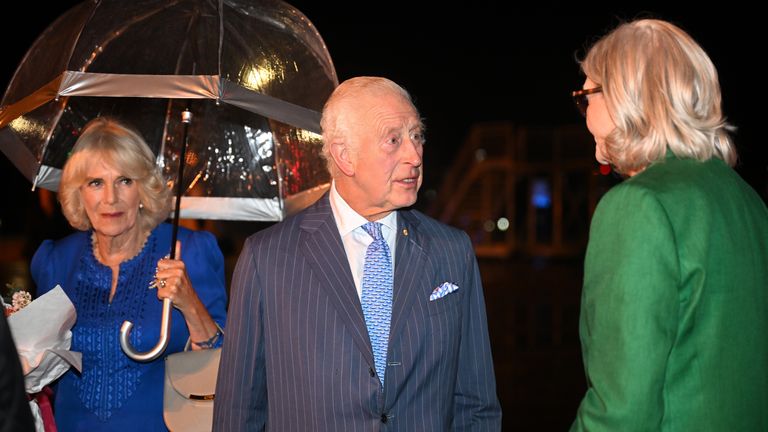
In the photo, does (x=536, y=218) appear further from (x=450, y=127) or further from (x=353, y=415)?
(x=353, y=415)

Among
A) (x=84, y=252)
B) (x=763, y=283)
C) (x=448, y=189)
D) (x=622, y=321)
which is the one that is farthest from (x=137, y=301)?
(x=448, y=189)

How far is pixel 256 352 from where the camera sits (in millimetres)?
2695

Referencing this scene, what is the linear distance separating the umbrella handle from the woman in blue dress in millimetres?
60

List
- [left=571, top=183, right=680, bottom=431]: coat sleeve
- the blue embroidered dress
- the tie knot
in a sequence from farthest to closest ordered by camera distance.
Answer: the blue embroidered dress < the tie knot < [left=571, top=183, right=680, bottom=431]: coat sleeve

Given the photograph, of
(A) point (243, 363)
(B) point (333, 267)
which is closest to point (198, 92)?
(B) point (333, 267)

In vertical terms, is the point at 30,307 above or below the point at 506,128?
below

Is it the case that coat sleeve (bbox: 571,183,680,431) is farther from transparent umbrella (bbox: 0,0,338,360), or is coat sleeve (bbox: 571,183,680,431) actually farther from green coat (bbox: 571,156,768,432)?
transparent umbrella (bbox: 0,0,338,360)

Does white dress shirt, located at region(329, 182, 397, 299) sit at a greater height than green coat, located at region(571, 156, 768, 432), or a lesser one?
greater

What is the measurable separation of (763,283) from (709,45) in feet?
44.3

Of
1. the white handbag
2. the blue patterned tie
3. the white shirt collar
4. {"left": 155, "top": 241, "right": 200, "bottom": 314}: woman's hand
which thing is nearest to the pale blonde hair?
the white shirt collar

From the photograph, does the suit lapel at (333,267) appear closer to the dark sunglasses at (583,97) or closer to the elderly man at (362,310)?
the elderly man at (362,310)

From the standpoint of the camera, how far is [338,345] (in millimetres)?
2635

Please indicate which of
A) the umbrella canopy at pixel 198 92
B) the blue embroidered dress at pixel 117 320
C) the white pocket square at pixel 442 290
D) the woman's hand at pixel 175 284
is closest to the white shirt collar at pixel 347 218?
the white pocket square at pixel 442 290

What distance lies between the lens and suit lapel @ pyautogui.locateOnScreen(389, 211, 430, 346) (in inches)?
105
